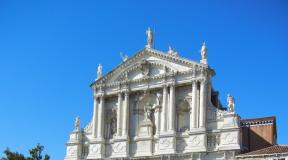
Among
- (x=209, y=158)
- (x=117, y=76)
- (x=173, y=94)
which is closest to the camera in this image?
(x=209, y=158)

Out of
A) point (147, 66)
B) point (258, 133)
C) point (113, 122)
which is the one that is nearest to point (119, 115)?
point (113, 122)

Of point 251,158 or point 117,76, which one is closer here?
point 251,158

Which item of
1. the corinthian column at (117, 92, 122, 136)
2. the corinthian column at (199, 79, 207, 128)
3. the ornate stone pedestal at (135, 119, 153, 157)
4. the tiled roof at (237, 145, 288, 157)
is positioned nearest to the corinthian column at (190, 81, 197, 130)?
the corinthian column at (199, 79, 207, 128)

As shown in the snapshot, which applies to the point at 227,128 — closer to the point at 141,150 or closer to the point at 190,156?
the point at 190,156

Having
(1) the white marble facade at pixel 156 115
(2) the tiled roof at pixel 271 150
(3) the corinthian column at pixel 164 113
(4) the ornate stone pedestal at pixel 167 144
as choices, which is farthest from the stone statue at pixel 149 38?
(2) the tiled roof at pixel 271 150

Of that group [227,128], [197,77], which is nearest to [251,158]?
[227,128]

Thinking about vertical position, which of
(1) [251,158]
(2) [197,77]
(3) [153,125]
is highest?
(2) [197,77]

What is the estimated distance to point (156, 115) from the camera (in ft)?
125

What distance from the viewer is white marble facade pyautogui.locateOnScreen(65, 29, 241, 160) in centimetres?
3506

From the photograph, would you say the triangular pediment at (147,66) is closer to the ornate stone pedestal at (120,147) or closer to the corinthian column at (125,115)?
the corinthian column at (125,115)

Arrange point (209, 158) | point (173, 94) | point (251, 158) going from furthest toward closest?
point (173, 94) < point (209, 158) < point (251, 158)

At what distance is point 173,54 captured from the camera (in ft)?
125

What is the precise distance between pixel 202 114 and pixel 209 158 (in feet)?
9.20

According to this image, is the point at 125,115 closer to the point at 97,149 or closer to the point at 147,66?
the point at 97,149
